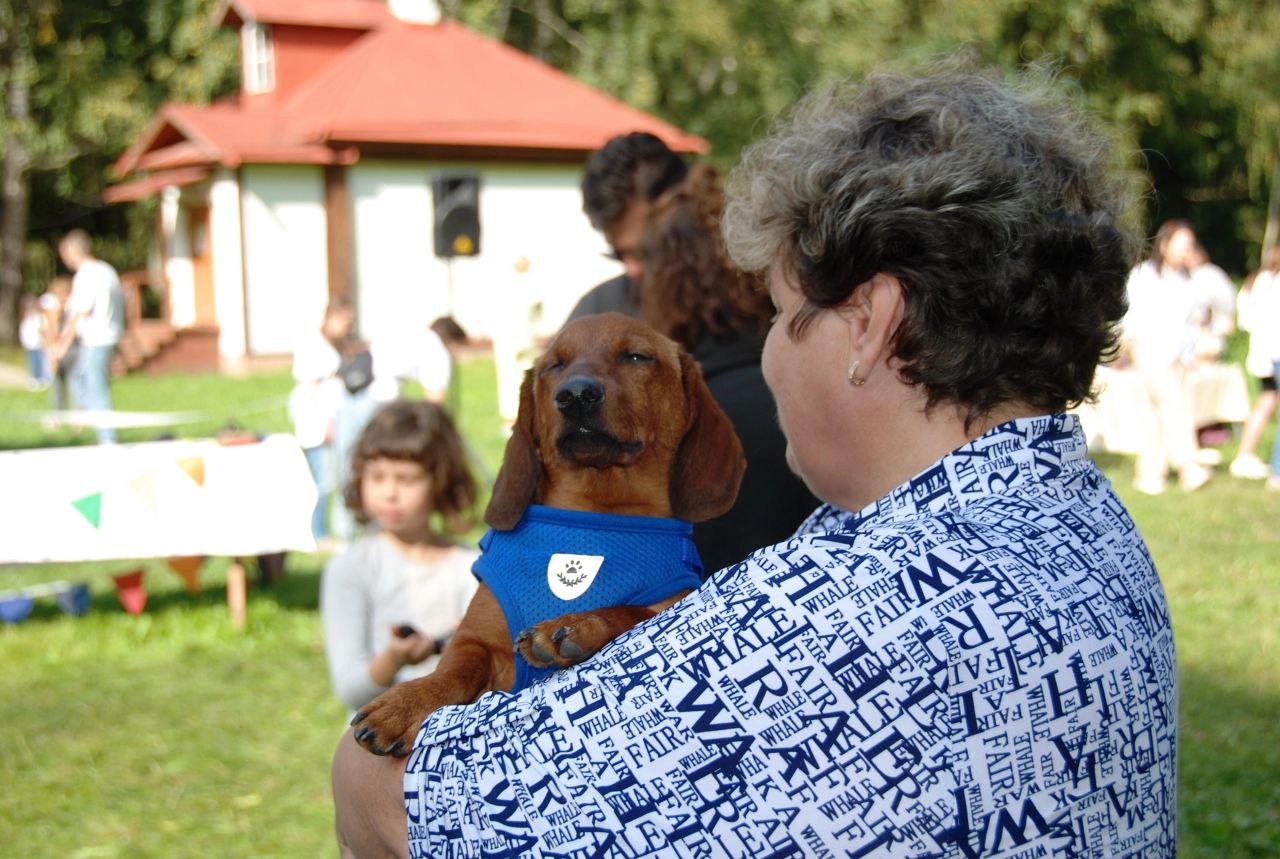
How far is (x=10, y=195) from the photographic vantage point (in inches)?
Answer: 1181

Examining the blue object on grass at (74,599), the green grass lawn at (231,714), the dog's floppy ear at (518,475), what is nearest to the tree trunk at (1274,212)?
the green grass lawn at (231,714)

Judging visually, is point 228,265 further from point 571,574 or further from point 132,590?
point 571,574

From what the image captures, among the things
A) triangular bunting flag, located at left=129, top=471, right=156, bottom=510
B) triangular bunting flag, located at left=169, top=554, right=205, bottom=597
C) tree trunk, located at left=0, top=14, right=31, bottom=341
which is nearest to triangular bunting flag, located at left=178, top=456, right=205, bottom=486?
triangular bunting flag, located at left=129, top=471, right=156, bottom=510

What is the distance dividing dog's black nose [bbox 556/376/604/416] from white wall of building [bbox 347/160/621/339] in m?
22.8

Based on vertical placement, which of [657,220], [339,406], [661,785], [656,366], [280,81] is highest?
[280,81]

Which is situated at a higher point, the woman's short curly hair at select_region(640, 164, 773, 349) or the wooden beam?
the woman's short curly hair at select_region(640, 164, 773, 349)

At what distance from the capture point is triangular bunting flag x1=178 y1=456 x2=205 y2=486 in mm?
7016

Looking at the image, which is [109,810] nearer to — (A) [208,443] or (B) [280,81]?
(A) [208,443]

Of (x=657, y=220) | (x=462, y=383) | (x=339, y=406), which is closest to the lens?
(x=657, y=220)

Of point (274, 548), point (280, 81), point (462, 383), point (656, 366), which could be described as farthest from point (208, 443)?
point (280, 81)

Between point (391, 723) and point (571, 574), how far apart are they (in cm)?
42

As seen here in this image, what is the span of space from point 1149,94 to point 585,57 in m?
13.5

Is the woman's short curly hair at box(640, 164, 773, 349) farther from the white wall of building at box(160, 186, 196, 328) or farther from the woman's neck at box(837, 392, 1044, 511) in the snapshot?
the white wall of building at box(160, 186, 196, 328)

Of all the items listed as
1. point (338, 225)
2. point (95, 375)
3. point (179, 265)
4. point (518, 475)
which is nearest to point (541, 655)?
point (518, 475)
